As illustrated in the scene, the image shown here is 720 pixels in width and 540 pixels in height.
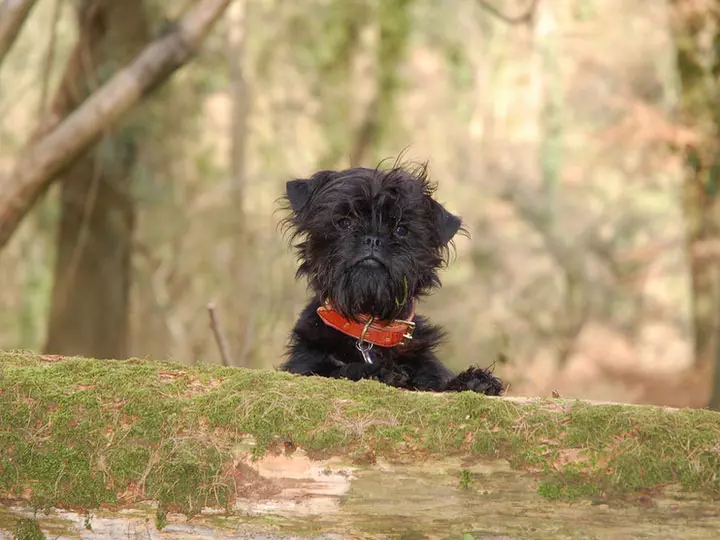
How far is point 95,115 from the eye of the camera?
9430 millimetres

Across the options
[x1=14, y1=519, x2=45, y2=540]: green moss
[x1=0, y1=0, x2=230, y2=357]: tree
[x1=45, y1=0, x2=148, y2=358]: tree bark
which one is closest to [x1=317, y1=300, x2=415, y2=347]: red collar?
[x1=14, y1=519, x2=45, y2=540]: green moss

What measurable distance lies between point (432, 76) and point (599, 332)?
34.4ft

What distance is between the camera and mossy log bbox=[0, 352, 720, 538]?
3.65 m

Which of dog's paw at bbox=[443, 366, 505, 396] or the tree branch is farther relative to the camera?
the tree branch

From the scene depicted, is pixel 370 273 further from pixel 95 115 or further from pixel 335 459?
pixel 95 115

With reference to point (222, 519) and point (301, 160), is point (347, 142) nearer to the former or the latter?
point (301, 160)

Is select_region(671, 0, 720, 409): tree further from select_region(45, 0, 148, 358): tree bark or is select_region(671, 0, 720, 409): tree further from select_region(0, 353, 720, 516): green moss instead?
select_region(0, 353, 720, 516): green moss

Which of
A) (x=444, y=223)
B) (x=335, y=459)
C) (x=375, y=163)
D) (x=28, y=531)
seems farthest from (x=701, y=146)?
(x=28, y=531)

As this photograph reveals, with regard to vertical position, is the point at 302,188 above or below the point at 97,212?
below

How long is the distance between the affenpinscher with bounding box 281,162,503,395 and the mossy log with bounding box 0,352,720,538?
1401 millimetres

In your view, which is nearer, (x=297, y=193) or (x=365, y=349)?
(x=365, y=349)

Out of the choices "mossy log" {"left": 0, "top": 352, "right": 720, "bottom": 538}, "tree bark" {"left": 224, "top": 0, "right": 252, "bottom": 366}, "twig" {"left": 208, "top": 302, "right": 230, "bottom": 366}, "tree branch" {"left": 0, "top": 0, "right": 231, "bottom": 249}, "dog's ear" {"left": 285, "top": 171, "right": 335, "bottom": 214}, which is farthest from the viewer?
"tree bark" {"left": 224, "top": 0, "right": 252, "bottom": 366}


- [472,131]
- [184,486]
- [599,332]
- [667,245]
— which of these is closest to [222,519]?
[184,486]

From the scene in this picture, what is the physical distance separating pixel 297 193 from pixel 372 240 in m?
0.71
